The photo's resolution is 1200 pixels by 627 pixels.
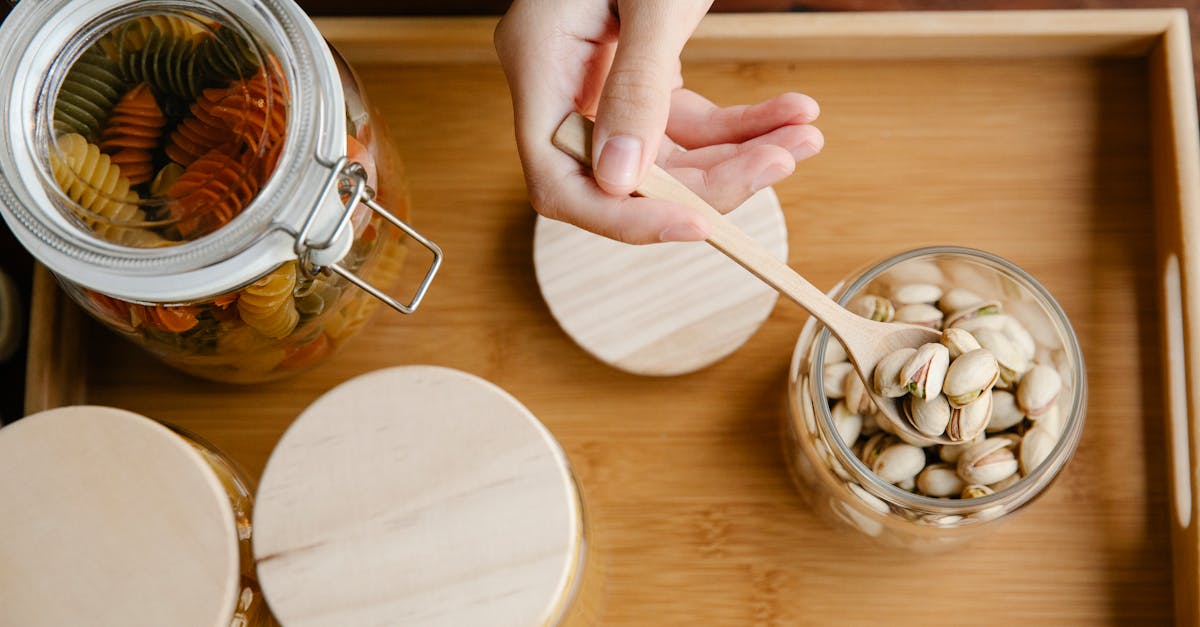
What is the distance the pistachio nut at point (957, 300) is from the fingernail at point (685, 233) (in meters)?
0.16

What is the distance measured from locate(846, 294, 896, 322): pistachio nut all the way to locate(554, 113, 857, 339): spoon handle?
0.14 ft

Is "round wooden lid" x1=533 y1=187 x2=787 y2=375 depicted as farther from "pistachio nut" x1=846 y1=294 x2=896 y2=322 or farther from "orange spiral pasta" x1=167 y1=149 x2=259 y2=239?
"orange spiral pasta" x1=167 y1=149 x2=259 y2=239

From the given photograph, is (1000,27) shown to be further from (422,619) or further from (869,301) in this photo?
(422,619)

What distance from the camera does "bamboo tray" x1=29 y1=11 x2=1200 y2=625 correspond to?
55 cm

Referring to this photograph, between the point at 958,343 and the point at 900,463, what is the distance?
7cm

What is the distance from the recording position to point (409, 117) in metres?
0.61

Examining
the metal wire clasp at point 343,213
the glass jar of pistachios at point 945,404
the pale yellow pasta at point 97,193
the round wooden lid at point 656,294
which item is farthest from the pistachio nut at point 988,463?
the pale yellow pasta at point 97,193

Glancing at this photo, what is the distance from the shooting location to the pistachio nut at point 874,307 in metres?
0.52

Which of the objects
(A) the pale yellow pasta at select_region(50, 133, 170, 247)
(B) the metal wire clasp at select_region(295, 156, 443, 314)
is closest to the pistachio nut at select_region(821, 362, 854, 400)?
(B) the metal wire clasp at select_region(295, 156, 443, 314)

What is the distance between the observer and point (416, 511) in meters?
0.44

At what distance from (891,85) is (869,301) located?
6.7 inches

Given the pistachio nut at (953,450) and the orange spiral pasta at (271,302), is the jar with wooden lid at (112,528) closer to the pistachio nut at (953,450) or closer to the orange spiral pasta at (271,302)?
the orange spiral pasta at (271,302)

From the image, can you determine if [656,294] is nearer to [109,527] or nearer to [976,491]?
[976,491]

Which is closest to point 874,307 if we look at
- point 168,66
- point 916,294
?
point 916,294
